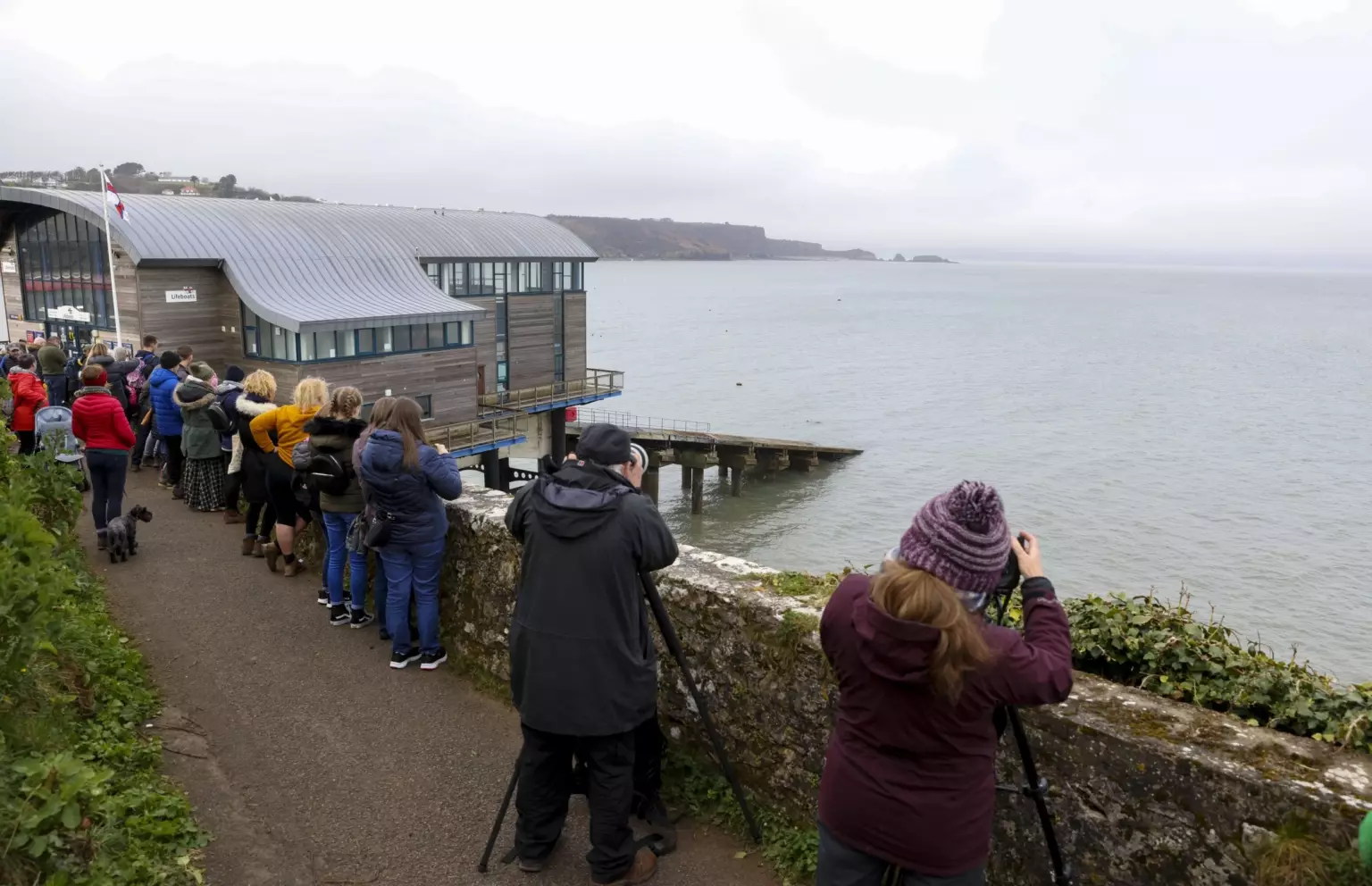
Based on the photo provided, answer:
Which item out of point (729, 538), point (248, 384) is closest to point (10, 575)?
point (248, 384)

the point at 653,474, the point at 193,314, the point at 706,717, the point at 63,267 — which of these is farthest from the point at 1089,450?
the point at 706,717

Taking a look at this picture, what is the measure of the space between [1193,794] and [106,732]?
16.3 ft

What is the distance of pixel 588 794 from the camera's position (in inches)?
162

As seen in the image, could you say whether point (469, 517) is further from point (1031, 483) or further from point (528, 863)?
point (1031, 483)

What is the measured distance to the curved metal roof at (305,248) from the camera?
27.7m

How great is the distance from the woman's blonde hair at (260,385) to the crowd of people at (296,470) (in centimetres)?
1

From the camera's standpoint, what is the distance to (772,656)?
4.38 m

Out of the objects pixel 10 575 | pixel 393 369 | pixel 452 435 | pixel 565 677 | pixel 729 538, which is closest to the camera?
pixel 10 575

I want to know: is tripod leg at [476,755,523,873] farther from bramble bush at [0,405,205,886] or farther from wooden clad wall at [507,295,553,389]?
wooden clad wall at [507,295,553,389]

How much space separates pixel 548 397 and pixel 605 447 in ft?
120

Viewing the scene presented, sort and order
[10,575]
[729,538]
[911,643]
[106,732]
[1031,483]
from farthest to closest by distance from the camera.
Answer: [1031,483]
[729,538]
[106,732]
[10,575]
[911,643]

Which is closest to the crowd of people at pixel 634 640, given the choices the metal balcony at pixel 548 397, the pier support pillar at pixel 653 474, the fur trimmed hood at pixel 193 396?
the fur trimmed hood at pixel 193 396

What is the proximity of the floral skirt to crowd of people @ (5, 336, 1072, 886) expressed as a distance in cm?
→ 343

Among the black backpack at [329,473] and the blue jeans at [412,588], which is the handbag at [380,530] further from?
the black backpack at [329,473]
